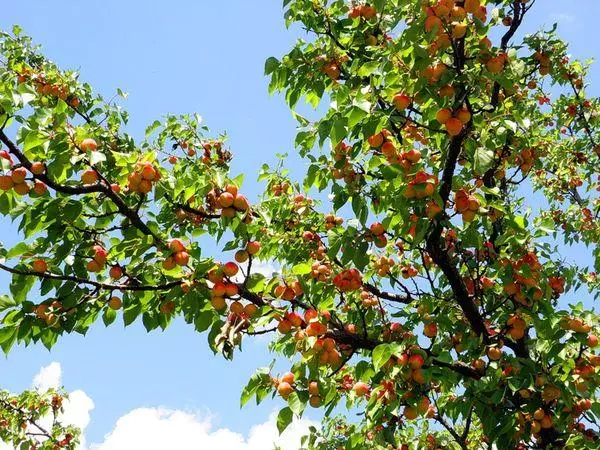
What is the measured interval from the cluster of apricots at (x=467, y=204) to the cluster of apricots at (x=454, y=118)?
1.70ft

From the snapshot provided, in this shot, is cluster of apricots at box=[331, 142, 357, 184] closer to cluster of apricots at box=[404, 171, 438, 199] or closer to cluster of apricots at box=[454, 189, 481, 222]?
cluster of apricots at box=[404, 171, 438, 199]

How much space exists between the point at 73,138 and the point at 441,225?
2768mm

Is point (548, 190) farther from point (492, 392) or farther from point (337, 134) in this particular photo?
point (337, 134)

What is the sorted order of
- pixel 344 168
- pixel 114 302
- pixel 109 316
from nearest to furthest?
pixel 114 302 < pixel 109 316 < pixel 344 168

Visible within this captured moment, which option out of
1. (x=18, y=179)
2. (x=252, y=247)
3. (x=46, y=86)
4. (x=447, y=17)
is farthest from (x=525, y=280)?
(x=46, y=86)

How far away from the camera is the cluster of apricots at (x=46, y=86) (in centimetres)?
772

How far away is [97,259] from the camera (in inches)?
137

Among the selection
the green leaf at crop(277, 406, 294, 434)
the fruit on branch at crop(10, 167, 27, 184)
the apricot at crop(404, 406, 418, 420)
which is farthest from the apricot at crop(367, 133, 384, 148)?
the fruit on branch at crop(10, 167, 27, 184)

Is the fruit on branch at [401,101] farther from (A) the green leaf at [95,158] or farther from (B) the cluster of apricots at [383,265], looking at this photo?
(B) the cluster of apricots at [383,265]

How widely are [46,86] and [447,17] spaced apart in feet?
21.6

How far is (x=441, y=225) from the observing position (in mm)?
4176

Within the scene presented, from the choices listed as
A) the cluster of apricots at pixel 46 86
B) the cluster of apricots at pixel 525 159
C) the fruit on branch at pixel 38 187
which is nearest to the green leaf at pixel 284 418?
the fruit on branch at pixel 38 187

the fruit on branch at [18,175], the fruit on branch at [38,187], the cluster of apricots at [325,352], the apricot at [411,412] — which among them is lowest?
the apricot at [411,412]

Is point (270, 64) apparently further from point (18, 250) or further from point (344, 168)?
point (18, 250)
